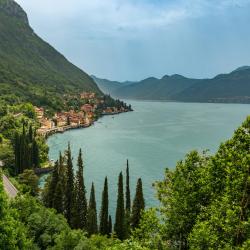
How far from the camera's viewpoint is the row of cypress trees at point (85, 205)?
2109 inches

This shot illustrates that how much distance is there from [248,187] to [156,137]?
487ft

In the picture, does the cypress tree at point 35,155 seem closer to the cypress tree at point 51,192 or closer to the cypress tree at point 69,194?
the cypress tree at point 51,192

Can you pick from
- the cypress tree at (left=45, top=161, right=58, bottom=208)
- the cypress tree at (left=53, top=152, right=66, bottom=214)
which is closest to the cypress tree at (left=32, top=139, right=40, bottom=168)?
the cypress tree at (left=45, top=161, right=58, bottom=208)

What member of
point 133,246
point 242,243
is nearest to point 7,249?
point 133,246

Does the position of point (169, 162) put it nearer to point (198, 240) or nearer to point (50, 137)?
point (50, 137)

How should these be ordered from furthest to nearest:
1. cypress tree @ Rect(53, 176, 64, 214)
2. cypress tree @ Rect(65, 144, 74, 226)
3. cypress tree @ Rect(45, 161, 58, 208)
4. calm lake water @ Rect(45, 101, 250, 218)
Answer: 1. calm lake water @ Rect(45, 101, 250, 218)
2. cypress tree @ Rect(45, 161, 58, 208)
3. cypress tree @ Rect(65, 144, 74, 226)
4. cypress tree @ Rect(53, 176, 64, 214)

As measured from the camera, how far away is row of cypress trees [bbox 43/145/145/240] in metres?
53.6

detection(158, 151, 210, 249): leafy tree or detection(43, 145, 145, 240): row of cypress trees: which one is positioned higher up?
detection(158, 151, 210, 249): leafy tree

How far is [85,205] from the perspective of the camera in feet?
191

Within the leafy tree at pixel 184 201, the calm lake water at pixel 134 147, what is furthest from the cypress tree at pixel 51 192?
the leafy tree at pixel 184 201

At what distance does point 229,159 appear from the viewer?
62.6 feet

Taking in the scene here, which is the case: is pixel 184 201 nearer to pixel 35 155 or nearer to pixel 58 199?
pixel 58 199

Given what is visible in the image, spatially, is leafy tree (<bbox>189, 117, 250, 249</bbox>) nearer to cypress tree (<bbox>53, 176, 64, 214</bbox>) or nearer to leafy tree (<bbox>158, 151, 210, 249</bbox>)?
leafy tree (<bbox>158, 151, 210, 249</bbox>)

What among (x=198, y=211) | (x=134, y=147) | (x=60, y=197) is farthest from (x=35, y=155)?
(x=198, y=211)
